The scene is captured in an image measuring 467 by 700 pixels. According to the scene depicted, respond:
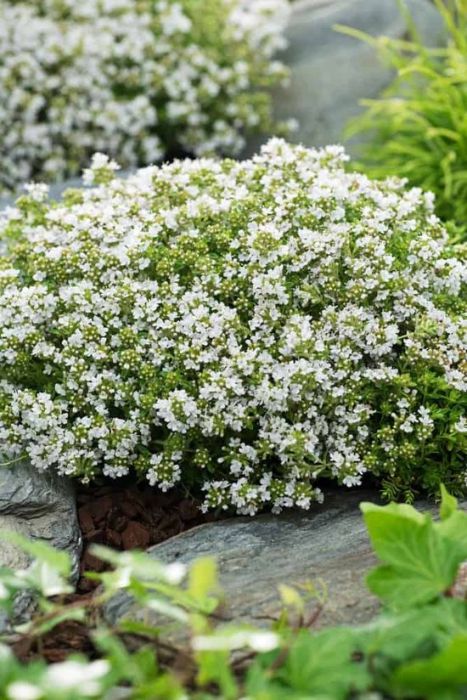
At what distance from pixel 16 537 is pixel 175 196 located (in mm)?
1798

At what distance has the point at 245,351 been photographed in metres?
2.93

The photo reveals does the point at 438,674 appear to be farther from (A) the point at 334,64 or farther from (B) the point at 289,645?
(A) the point at 334,64

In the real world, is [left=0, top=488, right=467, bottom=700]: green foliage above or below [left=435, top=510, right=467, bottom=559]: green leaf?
below

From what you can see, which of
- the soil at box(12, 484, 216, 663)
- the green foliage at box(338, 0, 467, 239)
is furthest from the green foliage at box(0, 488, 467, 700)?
the green foliage at box(338, 0, 467, 239)

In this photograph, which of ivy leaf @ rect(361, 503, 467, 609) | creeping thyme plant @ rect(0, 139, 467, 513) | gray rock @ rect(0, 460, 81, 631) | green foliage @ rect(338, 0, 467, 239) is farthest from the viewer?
green foliage @ rect(338, 0, 467, 239)

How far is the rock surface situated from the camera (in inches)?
88.1

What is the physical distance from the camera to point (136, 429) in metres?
2.86

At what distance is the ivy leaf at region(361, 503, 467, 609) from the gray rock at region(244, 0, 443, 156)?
14.0 ft

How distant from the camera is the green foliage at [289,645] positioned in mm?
1603

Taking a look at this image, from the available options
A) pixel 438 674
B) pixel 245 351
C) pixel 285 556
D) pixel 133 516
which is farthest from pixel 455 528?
pixel 133 516

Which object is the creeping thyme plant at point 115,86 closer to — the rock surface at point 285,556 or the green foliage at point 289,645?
the rock surface at point 285,556

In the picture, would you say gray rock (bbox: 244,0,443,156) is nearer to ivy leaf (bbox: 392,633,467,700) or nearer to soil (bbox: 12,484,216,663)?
soil (bbox: 12,484,216,663)

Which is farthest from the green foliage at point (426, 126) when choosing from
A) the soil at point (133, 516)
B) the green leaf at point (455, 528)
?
the green leaf at point (455, 528)

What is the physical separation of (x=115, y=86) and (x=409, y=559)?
446 centimetres
